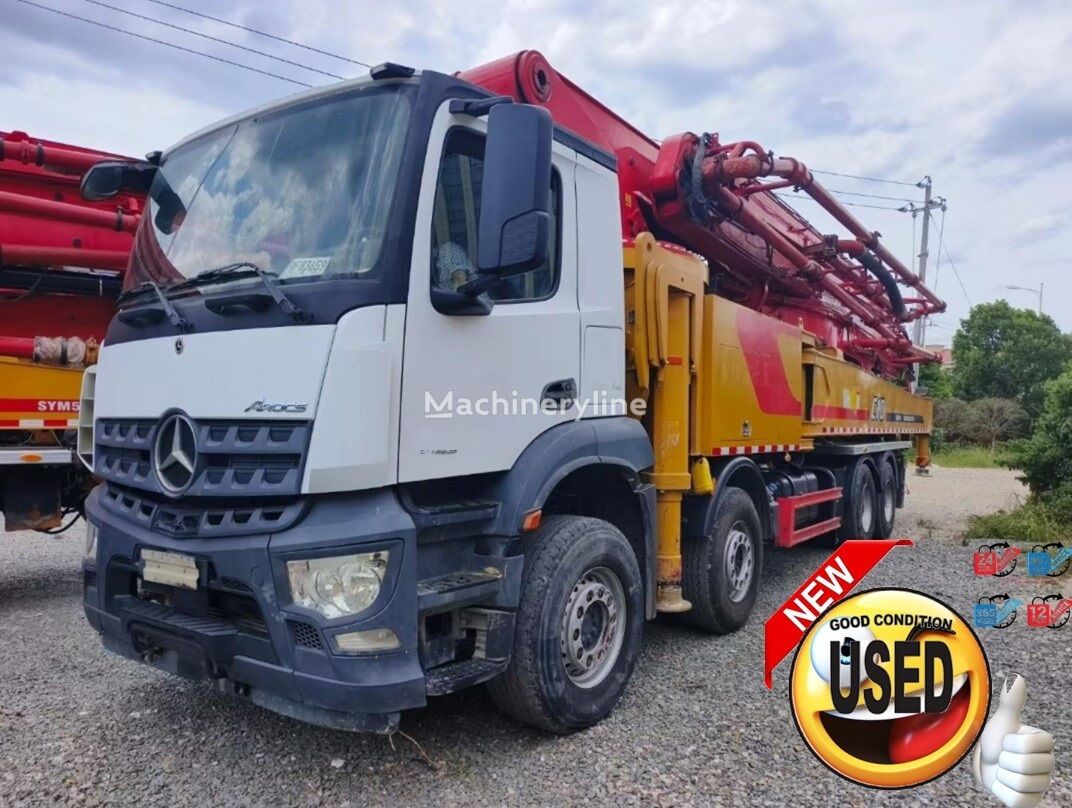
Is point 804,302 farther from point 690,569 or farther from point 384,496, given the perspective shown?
point 384,496

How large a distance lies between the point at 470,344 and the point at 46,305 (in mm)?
4477

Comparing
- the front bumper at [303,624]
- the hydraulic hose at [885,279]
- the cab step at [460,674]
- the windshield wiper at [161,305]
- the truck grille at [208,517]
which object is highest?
the hydraulic hose at [885,279]

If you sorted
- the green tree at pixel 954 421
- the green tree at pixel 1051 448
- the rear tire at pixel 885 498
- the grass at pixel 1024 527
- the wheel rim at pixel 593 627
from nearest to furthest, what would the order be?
the wheel rim at pixel 593 627, the grass at pixel 1024 527, the rear tire at pixel 885 498, the green tree at pixel 1051 448, the green tree at pixel 954 421

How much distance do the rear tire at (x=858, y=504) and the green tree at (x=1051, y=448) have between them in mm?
3000

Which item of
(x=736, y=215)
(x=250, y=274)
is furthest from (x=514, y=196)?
(x=736, y=215)

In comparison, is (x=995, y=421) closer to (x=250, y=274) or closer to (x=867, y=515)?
(x=867, y=515)

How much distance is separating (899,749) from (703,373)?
2412 mm

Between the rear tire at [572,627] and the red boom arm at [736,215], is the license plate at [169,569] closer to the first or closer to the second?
the rear tire at [572,627]

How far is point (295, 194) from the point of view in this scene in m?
3.07

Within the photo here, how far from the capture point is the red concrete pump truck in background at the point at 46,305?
5535 millimetres

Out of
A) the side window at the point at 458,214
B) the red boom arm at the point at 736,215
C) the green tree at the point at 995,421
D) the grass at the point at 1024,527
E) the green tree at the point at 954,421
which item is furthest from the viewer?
the green tree at the point at 954,421

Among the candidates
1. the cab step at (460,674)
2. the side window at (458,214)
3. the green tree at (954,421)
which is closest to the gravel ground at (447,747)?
the cab step at (460,674)

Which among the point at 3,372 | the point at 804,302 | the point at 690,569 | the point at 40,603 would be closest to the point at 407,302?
the point at 690,569

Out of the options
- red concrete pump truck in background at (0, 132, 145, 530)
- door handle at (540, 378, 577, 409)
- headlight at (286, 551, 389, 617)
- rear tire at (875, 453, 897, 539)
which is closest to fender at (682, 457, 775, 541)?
door handle at (540, 378, 577, 409)
